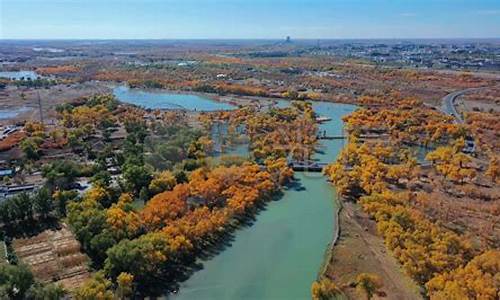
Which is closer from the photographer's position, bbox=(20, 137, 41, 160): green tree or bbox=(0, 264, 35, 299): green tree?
bbox=(0, 264, 35, 299): green tree

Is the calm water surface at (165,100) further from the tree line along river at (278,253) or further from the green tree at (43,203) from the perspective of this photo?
the green tree at (43,203)

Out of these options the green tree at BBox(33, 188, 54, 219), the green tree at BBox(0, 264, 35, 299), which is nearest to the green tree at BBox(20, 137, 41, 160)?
the green tree at BBox(33, 188, 54, 219)

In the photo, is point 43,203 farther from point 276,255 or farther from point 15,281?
point 276,255

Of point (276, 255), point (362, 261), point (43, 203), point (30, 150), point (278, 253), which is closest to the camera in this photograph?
point (362, 261)

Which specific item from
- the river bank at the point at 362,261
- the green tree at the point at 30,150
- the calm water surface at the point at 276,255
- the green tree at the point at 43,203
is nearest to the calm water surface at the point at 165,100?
the green tree at the point at 30,150

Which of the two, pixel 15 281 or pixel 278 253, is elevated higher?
pixel 15 281

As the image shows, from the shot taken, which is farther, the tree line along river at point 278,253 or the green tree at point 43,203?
the green tree at point 43,203

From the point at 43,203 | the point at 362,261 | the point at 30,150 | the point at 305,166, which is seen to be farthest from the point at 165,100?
the point at 362,261

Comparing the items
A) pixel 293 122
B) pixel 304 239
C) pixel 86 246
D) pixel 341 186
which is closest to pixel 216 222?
pixel 304 239

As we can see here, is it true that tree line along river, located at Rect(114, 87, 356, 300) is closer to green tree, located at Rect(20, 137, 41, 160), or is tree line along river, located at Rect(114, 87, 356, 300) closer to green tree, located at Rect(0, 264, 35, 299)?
green tree, located at Rect(0, 264, 35, 299)

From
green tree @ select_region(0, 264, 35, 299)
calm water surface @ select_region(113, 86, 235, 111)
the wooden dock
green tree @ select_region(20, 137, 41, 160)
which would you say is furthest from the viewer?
calm water surface @ select_region(113, 86, 235, 111)
